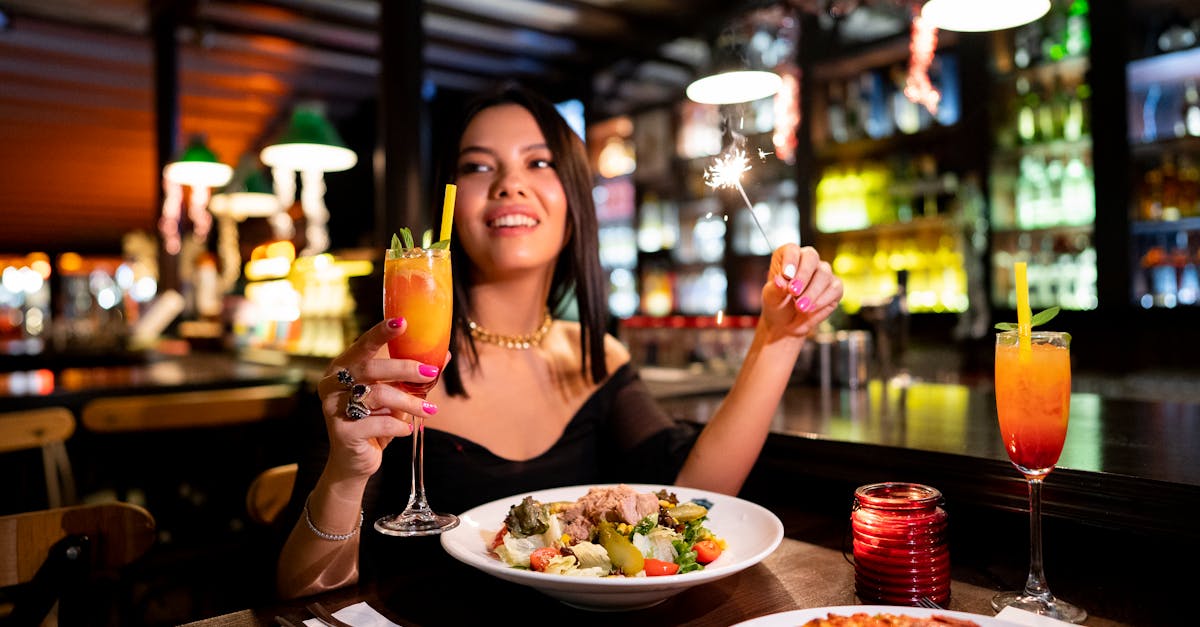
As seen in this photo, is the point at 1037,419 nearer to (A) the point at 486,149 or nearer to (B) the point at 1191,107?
(A) the point at 486,149

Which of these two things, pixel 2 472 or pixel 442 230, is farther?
pixel 2 472

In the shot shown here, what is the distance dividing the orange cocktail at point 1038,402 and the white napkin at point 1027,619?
21 centimetres

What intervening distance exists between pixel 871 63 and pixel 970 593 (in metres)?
4.40

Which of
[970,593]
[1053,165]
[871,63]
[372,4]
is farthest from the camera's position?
[372,4]

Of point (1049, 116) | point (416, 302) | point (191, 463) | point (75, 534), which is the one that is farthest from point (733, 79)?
point (1049, 116)

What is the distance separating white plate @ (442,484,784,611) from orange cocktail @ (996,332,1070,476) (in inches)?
13.1

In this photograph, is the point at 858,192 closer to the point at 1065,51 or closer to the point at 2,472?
the point at 1065,51

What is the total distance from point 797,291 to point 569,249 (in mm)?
648

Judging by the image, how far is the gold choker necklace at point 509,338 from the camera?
1.75 meters

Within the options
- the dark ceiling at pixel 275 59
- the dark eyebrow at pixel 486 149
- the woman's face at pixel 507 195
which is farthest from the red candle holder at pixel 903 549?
the dark ceiling at pixel 275 59

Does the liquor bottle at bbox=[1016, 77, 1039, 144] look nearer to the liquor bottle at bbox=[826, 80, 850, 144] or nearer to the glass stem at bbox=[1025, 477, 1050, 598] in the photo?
the liquor bottle at bbox=[826, 80, 850, 144]

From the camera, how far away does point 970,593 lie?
41.9 inches

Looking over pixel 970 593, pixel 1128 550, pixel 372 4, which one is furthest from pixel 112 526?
pixel 372 4

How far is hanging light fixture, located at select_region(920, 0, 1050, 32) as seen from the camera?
2.06 meters
